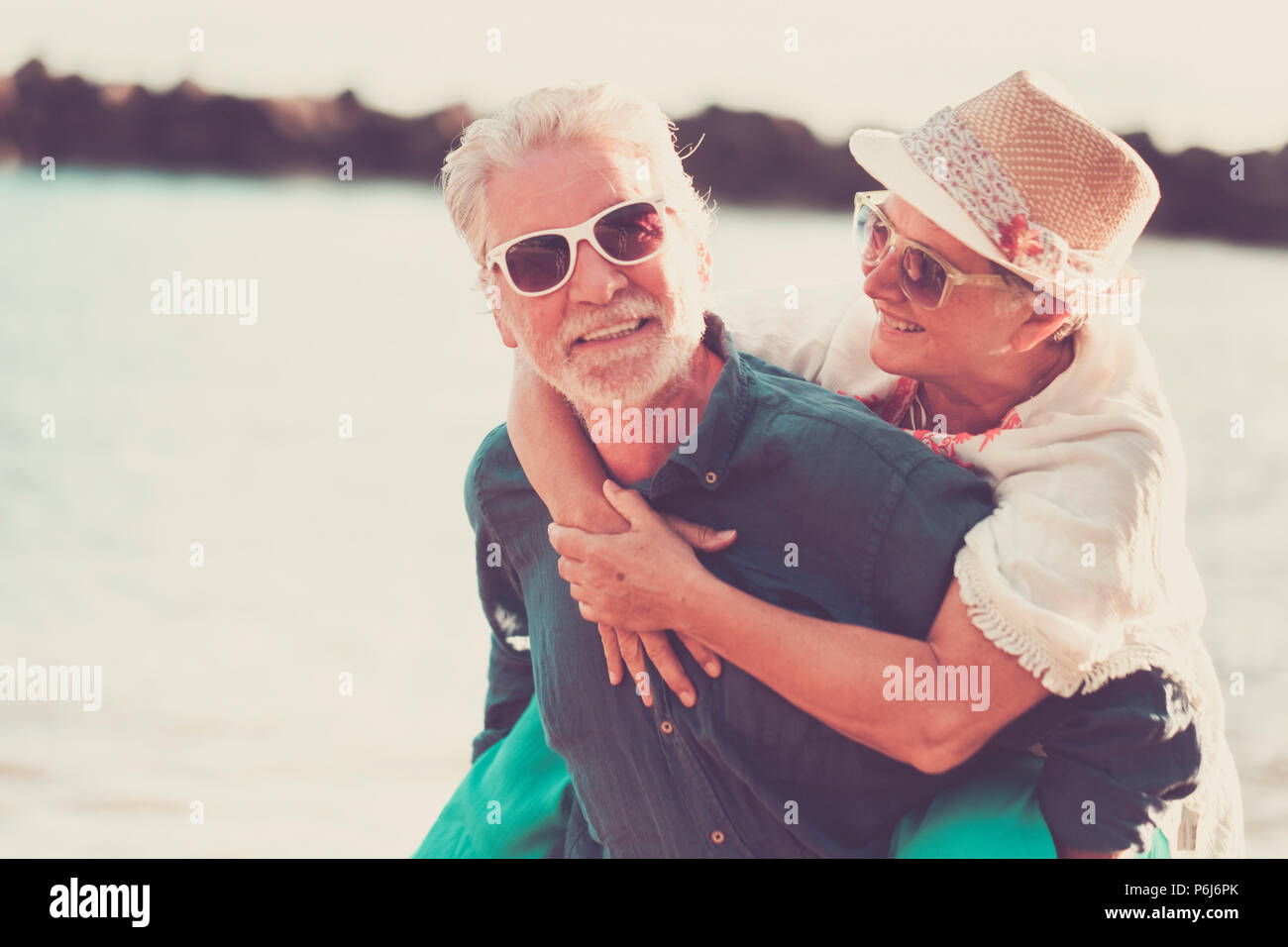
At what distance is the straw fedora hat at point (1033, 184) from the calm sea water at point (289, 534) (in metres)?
0.88

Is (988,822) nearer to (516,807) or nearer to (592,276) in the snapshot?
(516,807)

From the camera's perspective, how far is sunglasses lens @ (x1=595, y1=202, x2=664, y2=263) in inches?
86.6

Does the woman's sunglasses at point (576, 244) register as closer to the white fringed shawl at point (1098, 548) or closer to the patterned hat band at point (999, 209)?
the patterned hat band at point (999, 209)

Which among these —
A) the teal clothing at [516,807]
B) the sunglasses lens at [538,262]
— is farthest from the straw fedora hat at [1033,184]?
the teal clothing at [516,807]

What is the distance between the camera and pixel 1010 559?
1881 mm

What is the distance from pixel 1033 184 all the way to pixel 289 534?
5341 millimetres

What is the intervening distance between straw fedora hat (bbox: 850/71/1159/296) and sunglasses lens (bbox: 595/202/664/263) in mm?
433

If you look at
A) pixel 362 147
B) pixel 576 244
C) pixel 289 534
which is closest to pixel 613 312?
pixel 576 244

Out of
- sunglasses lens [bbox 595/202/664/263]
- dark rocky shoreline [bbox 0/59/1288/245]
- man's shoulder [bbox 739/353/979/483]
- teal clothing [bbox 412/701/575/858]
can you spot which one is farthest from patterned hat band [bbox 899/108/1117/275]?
dark rocky shoreline [bbox 0/59/1288/245]

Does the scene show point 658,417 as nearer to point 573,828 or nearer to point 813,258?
point 573,828

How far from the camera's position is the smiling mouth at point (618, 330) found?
2252 millimetres

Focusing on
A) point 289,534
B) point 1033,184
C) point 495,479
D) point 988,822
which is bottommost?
point 289,534

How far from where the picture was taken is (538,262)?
222cm
